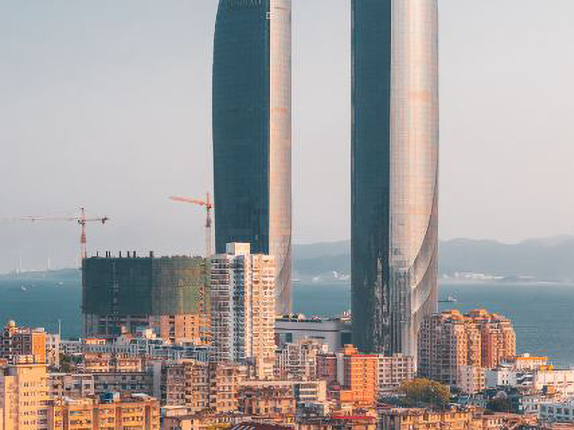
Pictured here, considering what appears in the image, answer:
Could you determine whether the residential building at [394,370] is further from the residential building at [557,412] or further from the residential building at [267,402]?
the residential building at [267,402]

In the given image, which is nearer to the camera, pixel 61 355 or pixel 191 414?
pixel 191 414

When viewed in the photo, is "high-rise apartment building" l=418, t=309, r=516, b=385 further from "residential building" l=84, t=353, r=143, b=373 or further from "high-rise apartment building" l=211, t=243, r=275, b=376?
"residential building" l=84, t=353, r=143, b=373

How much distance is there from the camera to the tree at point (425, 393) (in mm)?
151625

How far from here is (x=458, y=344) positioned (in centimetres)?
17288

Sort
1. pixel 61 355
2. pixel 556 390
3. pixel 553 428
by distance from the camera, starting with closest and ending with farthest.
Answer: pixel 553 428, pixel 556 390, pixel 61 355

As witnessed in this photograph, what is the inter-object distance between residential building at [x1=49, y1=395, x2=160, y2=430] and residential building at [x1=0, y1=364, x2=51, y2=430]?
610mm

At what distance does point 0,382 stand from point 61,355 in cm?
6123

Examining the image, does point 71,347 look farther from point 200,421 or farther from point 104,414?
point 104,414

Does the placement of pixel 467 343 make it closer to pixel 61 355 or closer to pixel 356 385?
pixel 356 385

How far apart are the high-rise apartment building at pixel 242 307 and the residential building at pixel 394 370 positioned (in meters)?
14.0

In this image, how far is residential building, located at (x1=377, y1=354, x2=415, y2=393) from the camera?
560ft

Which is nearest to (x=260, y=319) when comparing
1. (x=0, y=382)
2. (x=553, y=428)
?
(x=553, y=428)

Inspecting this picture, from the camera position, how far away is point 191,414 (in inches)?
4845

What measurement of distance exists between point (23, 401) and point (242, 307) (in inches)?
2092
